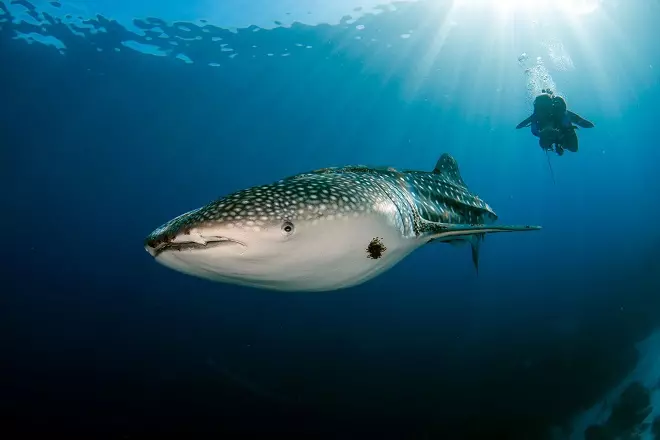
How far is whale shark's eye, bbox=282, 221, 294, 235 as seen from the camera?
7.53ft

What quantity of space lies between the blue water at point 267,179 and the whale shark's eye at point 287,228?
11508 mm

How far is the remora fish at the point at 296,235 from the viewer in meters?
2.21

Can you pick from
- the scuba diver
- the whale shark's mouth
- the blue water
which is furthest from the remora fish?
the blue water

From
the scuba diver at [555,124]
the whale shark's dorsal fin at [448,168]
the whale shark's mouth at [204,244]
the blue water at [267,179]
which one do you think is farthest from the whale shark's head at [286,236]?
the blue water at [267,179]

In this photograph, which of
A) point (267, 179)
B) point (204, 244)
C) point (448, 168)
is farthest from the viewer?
point (267, 179)

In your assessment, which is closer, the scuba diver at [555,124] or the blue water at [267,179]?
the scuba diver at [555,124]

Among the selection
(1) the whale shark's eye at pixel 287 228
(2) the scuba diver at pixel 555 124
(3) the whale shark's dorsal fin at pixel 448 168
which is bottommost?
(1) the whale shark's eye at pixel 287 228

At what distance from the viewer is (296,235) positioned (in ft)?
7.74

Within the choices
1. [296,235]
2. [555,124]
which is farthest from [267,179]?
[296,235]

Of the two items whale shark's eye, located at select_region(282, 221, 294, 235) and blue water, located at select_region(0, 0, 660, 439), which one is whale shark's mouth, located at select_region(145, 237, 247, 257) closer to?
whale shark's eye, located at select_region(282, 221, 294, 235)

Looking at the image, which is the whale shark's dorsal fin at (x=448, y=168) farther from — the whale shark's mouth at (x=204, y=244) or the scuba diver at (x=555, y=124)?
the scuba diver at (x=555, y=124)

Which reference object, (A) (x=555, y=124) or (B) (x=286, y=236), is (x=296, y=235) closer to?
(B) (x=286, y=236)

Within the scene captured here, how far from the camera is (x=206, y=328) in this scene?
97.9 ft

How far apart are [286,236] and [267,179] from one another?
44823 mm
